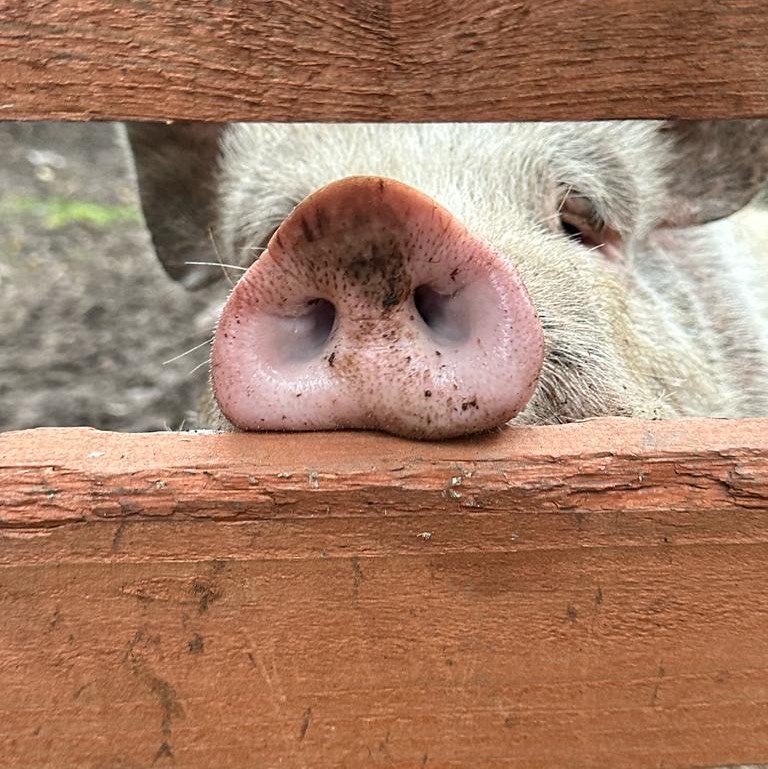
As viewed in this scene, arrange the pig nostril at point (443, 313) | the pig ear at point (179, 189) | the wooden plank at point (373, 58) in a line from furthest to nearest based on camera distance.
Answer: the pig ear at point (179, 189)
the pig nostril at point (443, 313)
the wooden plank at point (373, 58)

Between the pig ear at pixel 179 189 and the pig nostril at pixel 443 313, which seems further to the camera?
the pig ear at pixel 179 189

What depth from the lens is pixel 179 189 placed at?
372 centimetres

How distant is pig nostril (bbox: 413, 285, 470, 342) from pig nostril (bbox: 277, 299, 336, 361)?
0.12 m

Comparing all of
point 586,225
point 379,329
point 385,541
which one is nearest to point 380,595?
point 385,541

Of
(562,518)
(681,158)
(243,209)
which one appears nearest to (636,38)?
(562,518)

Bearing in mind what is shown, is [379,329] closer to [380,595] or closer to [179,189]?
[380,595]

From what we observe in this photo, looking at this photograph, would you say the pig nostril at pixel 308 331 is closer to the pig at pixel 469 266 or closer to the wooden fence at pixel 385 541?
the pig at pixel 469 266

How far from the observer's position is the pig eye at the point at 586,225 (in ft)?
9.15

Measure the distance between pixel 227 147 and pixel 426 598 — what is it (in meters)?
2.49

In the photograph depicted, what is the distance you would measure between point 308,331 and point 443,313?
18cm

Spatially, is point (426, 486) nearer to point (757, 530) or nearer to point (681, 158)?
point (757, 530)

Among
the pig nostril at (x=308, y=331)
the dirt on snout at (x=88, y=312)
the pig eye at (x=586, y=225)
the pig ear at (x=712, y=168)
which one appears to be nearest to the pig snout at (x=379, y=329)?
the pig nostril at (x=308, y=331)

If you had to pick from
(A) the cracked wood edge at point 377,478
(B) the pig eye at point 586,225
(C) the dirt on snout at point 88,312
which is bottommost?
(C) the dirt on snout at point 88,312

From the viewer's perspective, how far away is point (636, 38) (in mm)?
1066
